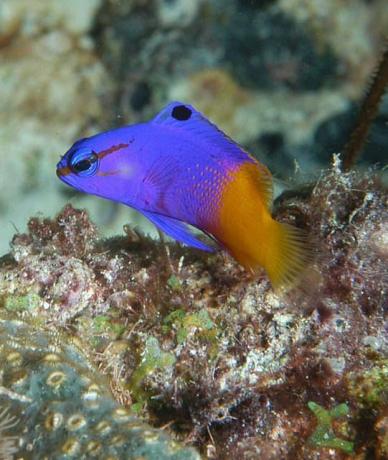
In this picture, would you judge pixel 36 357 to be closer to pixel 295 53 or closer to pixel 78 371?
pixel 78 371

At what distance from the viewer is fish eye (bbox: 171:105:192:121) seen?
1.94 m

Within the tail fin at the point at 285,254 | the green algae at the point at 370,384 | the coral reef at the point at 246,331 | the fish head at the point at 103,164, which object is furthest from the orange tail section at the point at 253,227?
the green algae at the point at 370,384

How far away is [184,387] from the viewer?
219cm

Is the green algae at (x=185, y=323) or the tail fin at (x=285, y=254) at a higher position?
the tail fin at (x=285, y=254)

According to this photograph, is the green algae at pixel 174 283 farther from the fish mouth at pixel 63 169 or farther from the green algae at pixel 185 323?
the fish mouth at pixel 63 169

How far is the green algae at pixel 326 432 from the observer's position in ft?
6.62

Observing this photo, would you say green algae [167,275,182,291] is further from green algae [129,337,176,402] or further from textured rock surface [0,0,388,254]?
textured rock surface [0,0,388,254]

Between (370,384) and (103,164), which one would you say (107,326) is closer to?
(103,164)

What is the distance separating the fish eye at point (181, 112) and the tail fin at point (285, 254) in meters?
0.54

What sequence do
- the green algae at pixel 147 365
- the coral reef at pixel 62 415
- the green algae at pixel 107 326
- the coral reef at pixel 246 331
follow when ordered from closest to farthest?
the coral reef at pixel 62 415, the coral reef at pixel 246 331, the green algae at pixel 147 365, the green algae at pixel 107 326

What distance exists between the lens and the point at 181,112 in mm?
1943

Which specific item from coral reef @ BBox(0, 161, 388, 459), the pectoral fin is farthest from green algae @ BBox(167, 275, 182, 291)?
the pectoral fin

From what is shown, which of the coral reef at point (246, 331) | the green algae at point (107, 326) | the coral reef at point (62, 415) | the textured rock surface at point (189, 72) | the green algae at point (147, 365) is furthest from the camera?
the textured rock surface at point (189, 72)

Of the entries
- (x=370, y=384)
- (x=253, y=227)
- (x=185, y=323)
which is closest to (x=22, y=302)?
(x=185, y=323)
